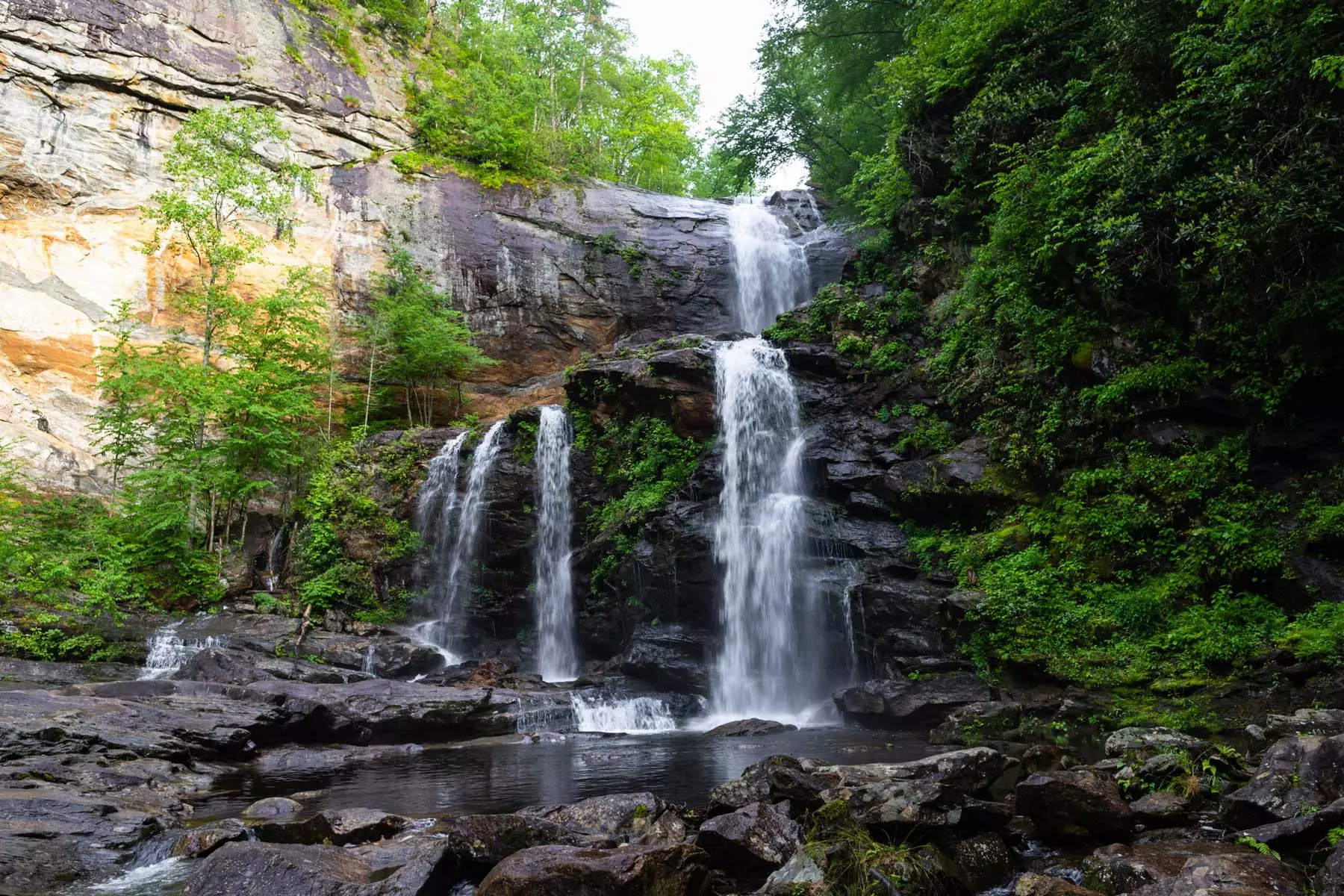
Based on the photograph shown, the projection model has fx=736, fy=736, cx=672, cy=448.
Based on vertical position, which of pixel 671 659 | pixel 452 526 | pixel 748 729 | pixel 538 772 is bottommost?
pixel 748 729

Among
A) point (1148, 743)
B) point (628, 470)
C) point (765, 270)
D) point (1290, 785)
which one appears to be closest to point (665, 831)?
point (1290, 785)

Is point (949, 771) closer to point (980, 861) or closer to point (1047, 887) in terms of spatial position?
point (980, 861)

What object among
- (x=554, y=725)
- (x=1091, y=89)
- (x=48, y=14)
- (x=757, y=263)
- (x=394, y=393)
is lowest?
(x=554, y=725)

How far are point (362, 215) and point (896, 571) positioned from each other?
61.7 ft

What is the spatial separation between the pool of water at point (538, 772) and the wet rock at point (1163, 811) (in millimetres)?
3258

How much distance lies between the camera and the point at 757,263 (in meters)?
23.8

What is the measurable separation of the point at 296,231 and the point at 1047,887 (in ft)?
75.7

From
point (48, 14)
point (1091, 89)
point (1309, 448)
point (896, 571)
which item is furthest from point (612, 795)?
point (48, 14)

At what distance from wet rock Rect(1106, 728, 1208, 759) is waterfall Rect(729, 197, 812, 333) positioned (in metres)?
16.7

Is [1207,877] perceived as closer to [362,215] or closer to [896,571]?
[896,571]

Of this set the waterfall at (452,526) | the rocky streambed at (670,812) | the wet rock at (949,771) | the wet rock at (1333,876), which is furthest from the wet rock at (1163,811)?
the waterfall at (452,526)

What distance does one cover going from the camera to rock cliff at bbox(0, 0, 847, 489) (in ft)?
56.4

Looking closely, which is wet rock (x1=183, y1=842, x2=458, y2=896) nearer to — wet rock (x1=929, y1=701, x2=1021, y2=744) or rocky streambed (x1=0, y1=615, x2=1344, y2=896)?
rocky streambed (x1=0, y1=615, x2=1344, y2=896)

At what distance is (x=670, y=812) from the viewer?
525 centimetres
